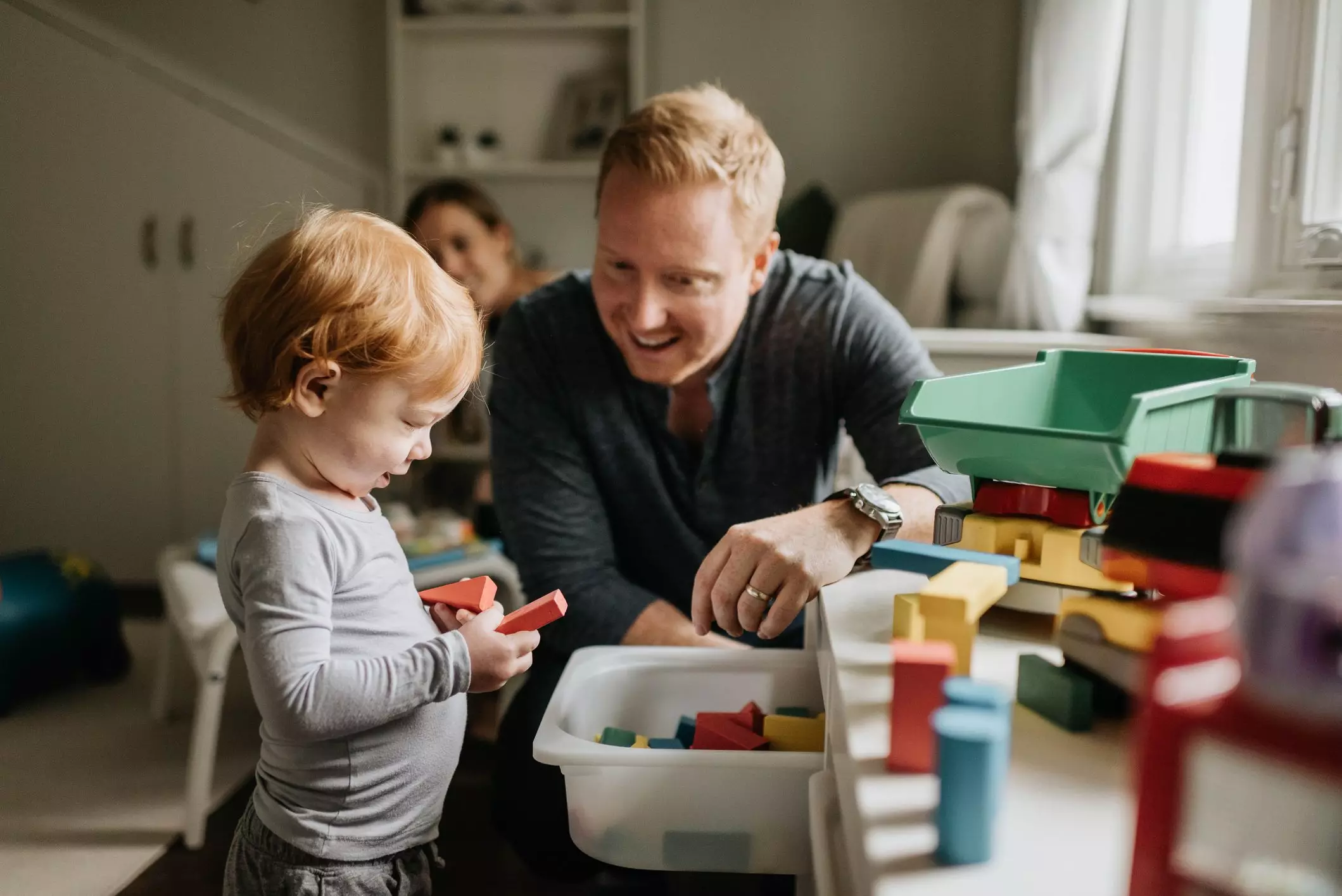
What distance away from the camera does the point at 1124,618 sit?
57 cm

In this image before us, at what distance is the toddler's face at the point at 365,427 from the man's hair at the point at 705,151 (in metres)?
0.50

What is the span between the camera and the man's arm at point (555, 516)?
1.25m

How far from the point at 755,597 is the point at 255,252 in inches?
20.3

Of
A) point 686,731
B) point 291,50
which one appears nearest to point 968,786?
point 686,731

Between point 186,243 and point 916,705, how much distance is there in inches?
133

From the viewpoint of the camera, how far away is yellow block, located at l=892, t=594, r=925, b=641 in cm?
60

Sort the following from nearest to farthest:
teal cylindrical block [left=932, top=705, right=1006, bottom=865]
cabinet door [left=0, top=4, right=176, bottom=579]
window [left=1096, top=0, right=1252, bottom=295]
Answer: teal cylindrical block [left=932, top=705, right=1006, bottom=865] < window [left=1096, top=0, right=1252, bottom=295] < cabinet door [left=0, top=4, right=176, bottom=579]

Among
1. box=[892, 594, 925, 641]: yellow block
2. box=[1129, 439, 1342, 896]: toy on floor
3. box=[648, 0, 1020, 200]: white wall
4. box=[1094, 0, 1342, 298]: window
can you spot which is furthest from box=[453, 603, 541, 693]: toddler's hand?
box=[648, 0, 1020, 200]: white wall

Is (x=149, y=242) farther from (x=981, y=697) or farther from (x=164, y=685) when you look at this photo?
(x=981, y=697)

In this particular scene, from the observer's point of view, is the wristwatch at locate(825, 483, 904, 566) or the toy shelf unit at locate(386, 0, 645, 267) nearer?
the wristwatch at locate(825, 483, 904, 566)

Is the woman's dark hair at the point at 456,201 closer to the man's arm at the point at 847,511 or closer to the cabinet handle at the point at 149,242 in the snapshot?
the cabinet handle at the point at 149,242

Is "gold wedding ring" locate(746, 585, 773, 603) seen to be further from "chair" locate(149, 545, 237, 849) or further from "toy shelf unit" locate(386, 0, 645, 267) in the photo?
"toy shelf unit" locate(386, 0, 645, 267)

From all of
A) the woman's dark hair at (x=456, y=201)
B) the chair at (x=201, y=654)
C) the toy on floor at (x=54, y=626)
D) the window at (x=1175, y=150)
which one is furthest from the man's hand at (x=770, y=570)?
the toy on floor at (x=54, y=626)

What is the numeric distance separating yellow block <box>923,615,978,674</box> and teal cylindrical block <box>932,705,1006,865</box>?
0.42 feet
